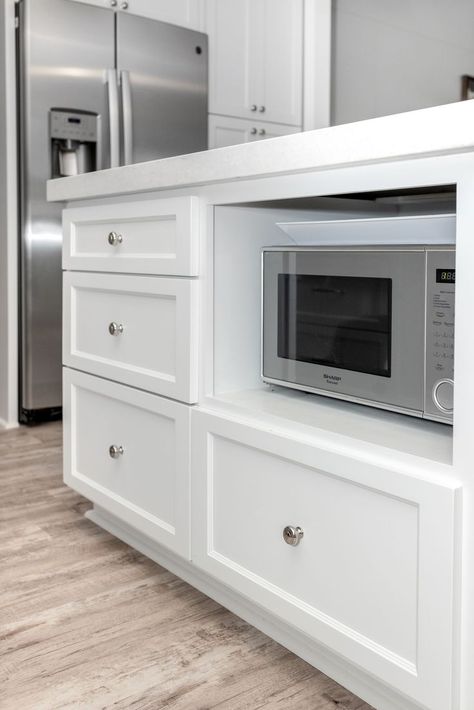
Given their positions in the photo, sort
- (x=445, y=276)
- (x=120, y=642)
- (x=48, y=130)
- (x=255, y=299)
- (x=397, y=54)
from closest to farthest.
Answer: (x=445, y=276)
(x=120, y=642)
(x=255, y=299)
(x=48, y=130)
(x=397, y=54)

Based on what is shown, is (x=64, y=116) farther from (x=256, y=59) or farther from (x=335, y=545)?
(x=335, y=545)

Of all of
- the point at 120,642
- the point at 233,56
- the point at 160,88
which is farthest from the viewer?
the point at 233,56

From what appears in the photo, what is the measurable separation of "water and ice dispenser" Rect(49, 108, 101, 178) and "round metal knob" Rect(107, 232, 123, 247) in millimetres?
1460

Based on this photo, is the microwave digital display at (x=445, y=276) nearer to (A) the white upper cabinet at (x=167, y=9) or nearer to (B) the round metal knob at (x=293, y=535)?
(B) the round metal knob at (x=293, y=535)

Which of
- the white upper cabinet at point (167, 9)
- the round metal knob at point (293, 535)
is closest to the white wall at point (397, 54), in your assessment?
the white upper cabinet at point (167, 9)

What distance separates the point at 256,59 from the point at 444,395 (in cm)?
283

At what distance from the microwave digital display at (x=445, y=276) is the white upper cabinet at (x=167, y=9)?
245 cm

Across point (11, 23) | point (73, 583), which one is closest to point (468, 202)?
point (73, 583)

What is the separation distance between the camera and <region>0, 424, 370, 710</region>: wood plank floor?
1144 mm

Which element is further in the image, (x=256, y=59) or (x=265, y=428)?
(x=256, y=59)

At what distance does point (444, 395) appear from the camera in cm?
107

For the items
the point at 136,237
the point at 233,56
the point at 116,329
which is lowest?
the point at 116,329

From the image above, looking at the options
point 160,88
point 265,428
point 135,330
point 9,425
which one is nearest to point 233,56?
point 160,88

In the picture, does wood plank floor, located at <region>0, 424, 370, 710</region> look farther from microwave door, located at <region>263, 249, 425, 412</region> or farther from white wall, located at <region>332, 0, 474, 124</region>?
white wall, located at <region>332, 0, 474, 124</region>
